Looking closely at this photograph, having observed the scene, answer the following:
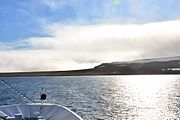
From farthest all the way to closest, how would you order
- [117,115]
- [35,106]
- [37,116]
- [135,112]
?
[135,112] < [117,115] < [35,106] < [37,116]

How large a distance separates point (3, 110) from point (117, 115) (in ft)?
108

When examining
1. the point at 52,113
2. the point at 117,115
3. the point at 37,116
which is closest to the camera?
the point at 37,116

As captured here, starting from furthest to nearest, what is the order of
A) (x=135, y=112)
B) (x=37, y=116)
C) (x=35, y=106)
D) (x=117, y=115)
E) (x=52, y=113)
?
(x=135, y=112)
(x=117, y=115)
(x=35, y=106)
(x=52, y=113)
(x=37, y=116)

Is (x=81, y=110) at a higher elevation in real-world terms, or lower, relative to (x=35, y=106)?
lower

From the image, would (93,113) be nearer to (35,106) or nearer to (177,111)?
(177,111)

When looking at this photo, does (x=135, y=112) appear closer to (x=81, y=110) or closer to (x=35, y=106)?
(x=81, y=110)

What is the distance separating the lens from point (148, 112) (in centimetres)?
6288

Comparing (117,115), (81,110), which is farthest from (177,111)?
(81,110)

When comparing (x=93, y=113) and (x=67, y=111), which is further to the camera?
(x=93, y=113)

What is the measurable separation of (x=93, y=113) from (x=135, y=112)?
901 centimetres

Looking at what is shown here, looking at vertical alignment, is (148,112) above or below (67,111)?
below

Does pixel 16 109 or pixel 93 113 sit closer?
pixel 16 109

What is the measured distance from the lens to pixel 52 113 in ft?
87.1

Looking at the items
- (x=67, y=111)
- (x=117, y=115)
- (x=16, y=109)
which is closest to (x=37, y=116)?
(x=67, y=111)
